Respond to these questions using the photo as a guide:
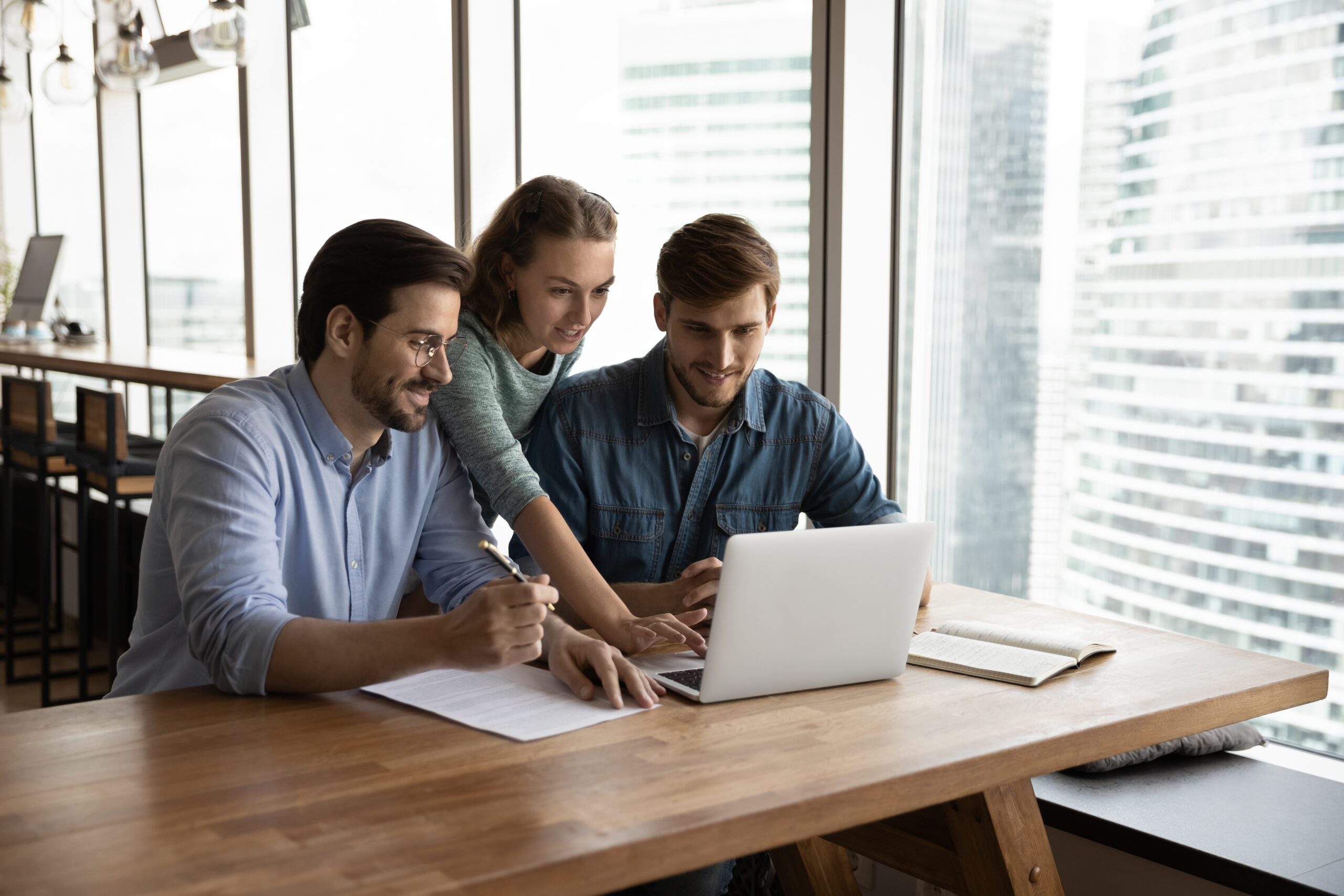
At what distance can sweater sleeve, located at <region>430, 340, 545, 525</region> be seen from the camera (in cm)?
184

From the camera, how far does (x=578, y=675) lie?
4.94 ft

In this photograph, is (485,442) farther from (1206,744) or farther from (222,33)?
(222,33)

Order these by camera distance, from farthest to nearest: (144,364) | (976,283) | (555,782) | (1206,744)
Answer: (144,364) < (976,283) < (1206,744) < (555,782)

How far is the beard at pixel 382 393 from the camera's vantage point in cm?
169

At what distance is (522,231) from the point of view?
200 cm

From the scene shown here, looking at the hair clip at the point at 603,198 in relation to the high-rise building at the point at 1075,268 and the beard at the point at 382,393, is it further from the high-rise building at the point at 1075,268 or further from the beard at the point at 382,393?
the high-rise building at the point at 1075,268

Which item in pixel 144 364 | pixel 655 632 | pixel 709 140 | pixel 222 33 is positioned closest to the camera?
pixel 655 632

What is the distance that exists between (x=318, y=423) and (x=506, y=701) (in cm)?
52

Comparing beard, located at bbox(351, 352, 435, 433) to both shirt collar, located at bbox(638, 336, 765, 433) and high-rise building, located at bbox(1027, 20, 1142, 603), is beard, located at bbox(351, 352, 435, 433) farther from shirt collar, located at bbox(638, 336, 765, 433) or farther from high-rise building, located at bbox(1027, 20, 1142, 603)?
high-rise building, located at bbox(1027, 20, 1142, 603)

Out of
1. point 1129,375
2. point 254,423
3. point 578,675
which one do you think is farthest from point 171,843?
point 1129,375

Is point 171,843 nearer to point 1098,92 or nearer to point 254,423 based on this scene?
point 254,423

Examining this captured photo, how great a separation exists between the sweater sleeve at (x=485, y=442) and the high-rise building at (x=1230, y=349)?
1.33 m

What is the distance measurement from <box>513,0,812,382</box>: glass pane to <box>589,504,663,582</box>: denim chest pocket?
917 mm

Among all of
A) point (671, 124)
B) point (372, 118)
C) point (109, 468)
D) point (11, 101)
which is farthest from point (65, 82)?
point (671, 124)
